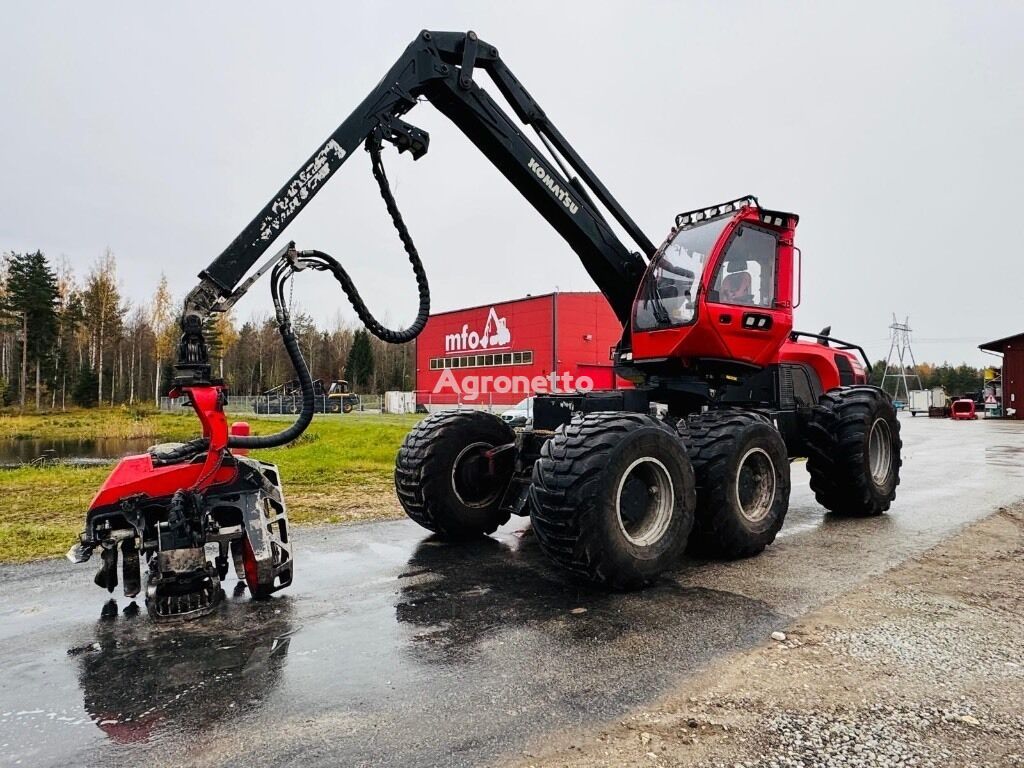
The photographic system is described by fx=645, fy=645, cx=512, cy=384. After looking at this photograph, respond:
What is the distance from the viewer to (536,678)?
3.13 meters

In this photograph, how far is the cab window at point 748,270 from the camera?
5992 mm

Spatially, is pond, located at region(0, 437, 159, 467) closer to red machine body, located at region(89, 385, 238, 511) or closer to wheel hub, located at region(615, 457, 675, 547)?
red machine body, located at region(89, 385, 238, 511)

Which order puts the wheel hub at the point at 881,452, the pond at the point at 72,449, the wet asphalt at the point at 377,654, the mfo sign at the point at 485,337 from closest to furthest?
the wet asphalt at the point at 377,654, the wheel hub at the point at 881,452, the pond at the point at 72,449, the mfo sign at the point at 485,337

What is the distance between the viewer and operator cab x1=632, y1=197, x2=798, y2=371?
232 inches

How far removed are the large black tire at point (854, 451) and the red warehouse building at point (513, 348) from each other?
68.7 feet

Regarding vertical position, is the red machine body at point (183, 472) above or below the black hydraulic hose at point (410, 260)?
below

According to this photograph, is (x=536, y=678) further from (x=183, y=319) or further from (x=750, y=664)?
(x=183, y=319)

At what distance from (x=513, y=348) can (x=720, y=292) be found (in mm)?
31510

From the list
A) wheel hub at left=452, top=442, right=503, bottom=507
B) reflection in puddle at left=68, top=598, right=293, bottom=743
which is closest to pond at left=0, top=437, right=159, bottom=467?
wheel hub at left=452, top=442, right=503, bottom=507

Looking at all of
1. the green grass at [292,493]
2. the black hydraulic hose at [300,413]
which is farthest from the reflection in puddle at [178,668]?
the green grass at [292,493]

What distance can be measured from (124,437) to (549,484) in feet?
106

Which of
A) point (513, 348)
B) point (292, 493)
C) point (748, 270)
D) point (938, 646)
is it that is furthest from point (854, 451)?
point (513, 348)

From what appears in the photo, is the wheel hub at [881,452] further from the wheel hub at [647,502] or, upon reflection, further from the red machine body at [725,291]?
the wheel hub at [647,502]

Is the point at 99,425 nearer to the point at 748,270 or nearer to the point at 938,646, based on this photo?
the point at 748,270
